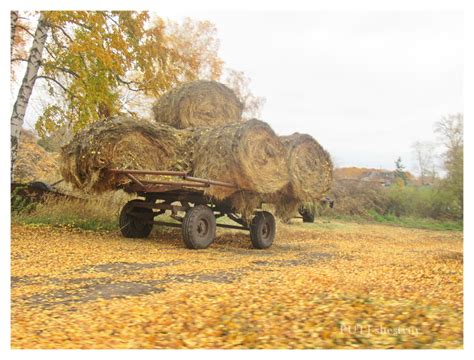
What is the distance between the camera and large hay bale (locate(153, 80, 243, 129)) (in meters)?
10.9

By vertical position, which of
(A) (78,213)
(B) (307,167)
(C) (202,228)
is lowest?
(C) (202,228)

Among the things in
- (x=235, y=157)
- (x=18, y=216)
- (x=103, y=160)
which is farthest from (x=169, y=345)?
(x=18, y=216)

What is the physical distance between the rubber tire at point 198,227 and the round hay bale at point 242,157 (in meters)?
0.47

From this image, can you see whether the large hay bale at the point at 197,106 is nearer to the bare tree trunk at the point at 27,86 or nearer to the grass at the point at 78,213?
the grass at the point at 78,213

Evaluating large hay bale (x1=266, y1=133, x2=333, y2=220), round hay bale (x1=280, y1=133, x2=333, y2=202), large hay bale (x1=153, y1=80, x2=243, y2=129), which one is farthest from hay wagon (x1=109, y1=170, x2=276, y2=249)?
large hay bale (x1=153, y1=80, x2=243, y2=129)

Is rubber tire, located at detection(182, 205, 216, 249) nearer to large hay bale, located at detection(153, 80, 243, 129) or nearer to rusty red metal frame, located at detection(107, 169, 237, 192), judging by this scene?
rusty red metal frame, located at detection(107, 169, 237, 192)

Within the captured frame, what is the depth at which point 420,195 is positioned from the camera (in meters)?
24.1

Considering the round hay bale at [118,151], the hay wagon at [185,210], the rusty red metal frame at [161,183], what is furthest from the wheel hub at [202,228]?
the round hay bale at [118,151]

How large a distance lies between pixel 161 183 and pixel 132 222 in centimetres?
182

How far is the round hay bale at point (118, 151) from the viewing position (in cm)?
883

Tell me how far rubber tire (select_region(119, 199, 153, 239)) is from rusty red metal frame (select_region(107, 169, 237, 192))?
2.49ft

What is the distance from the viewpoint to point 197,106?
10984 millimetres

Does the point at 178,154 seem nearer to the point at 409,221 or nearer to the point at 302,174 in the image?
the point at 302,174

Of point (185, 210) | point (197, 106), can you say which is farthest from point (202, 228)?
point (197, 106)
